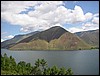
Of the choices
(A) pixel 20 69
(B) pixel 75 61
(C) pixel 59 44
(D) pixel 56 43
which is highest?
(D) pixel 56 43

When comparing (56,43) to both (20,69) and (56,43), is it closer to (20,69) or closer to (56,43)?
(56,43)

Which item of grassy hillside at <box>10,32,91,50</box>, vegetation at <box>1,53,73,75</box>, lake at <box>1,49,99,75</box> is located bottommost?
lake at <box>1,49,99,75</box>

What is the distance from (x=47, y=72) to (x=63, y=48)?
139 meters

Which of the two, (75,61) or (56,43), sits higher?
(56,43)

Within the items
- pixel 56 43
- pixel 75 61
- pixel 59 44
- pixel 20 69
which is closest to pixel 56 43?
pixel 56 43

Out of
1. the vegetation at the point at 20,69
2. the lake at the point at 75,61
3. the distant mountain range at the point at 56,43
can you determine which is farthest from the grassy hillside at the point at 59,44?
the vegetation at the point at 20,69

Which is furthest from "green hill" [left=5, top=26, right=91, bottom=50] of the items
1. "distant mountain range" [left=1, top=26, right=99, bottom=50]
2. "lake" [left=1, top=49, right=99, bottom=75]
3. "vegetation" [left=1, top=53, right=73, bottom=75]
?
"vegetation" [left=1, top=53, right=73, bottom=75]

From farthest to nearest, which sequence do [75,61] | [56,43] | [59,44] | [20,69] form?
[56,43] < [59,44] < [75,61] < [20,69]

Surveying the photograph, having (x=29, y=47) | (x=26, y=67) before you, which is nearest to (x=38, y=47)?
(x=29, y=47)

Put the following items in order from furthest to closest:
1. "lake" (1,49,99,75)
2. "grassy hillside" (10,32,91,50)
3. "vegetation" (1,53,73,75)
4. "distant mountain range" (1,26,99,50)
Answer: "distant mountain range" (1,26,99,50) < "grassy hillside" (10,32,91,50) < "lake" (1,49,99,75) < "vegetation" (1,53,73,75)

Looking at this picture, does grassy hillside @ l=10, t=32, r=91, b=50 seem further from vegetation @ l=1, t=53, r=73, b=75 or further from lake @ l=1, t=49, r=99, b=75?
vegetation @ l=1, t=53, r=73, b=75

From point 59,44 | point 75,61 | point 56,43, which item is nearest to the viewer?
point 75,61

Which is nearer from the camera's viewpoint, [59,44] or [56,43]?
[59,44]

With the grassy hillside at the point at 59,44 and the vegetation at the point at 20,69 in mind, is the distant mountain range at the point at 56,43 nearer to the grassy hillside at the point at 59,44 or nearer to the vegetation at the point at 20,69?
the grassy hillside at the point at 59,44
